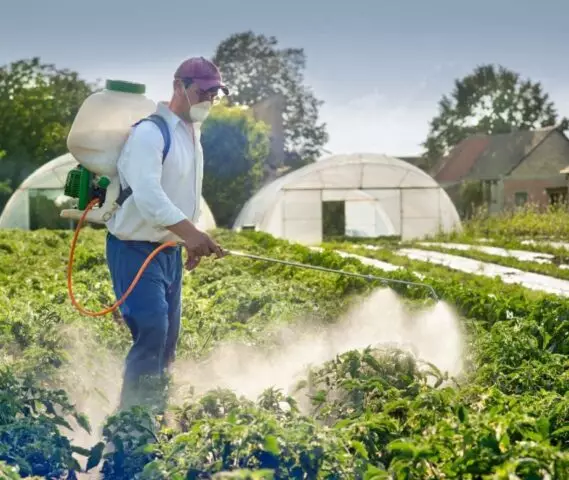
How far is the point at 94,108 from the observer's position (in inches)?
237

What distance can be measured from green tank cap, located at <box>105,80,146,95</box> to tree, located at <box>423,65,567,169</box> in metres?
61.8

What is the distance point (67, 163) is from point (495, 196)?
25468 millimetres

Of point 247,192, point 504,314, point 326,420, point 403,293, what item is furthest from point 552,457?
point 247,192

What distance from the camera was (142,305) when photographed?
5.84 m

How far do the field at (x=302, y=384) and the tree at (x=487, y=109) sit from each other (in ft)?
192

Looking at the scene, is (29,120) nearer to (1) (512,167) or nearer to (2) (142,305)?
(1) (512,167)

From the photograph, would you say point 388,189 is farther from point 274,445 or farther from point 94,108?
point 274,445

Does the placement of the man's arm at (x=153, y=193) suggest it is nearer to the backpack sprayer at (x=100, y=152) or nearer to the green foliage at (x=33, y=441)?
the backpack sprayer at (x=100, y=152)

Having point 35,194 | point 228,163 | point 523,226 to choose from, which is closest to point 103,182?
point 523,226

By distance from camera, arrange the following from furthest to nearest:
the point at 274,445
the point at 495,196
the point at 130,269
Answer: the point at 495,196
the point at 130,269
the point at 274,445

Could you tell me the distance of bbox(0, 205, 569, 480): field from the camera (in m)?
4.03

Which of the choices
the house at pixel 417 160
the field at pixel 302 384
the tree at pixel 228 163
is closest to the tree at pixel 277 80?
the house at pixel 417 160

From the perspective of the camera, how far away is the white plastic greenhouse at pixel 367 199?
27234 millimetres

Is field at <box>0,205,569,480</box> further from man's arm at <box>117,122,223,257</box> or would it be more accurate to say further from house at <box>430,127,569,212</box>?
house at <box>430,127,569,212</box>
